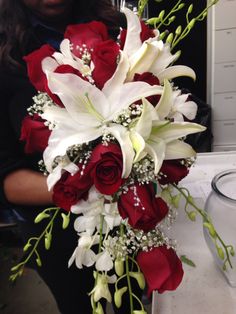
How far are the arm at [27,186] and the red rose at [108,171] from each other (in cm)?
35

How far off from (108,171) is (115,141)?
39 millimetres

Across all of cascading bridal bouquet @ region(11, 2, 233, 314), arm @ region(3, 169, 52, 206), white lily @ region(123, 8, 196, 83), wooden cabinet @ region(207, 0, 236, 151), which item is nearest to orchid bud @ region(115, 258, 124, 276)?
cascading bridal bouquet @ region(11, 2, 233, 314)

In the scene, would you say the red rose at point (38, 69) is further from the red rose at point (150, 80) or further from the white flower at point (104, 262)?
the white flower at point (104, 262)

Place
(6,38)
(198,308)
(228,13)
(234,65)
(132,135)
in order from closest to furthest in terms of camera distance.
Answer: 1. (132,135)
2. (198,308)
3. (6,38)
4. (228,13)
5. (234,65)

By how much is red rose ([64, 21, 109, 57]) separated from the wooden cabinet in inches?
71.5

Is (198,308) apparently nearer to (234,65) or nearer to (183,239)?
(183,239)

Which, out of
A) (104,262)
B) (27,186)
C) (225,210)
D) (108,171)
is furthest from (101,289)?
(27,186)

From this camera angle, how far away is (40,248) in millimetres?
821

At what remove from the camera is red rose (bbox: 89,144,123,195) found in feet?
1.22

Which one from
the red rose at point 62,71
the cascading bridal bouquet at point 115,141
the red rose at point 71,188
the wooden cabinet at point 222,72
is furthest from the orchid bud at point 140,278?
the wooden cabinet at point 222,72

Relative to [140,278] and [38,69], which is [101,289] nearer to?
[140,278]

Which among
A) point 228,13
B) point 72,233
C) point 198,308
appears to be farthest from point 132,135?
point 228,13

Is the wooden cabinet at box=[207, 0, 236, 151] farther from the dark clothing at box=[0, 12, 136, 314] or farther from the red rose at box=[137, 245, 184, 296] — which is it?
the red rose at box=[137, 245, 184, 296]

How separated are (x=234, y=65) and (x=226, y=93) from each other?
191 mm
